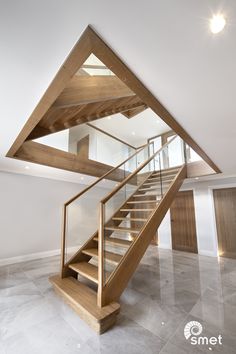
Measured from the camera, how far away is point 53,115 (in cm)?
252

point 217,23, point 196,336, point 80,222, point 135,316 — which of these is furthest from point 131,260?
point 217,23

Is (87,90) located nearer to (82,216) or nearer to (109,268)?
(109,268)

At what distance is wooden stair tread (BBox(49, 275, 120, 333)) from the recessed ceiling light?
106 inches

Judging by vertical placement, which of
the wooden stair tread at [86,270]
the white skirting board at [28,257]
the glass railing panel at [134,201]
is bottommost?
the white skirting board at [28,257]

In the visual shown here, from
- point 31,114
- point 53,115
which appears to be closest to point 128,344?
point 31,114

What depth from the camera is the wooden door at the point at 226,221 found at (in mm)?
4840

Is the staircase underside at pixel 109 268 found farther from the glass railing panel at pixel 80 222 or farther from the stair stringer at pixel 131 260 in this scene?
the glass railing panel at pixel 80 222

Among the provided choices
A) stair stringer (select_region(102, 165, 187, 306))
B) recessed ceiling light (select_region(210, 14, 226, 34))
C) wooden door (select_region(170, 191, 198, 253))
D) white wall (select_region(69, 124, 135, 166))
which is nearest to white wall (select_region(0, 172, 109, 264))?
white wall (select_region(69, 124, 135, 166))

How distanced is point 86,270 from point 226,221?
170 inches

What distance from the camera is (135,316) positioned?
2160mm

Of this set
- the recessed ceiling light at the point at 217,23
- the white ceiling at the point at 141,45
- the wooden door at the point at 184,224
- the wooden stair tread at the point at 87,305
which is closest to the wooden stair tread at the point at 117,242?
the wooden stair tread at the point at 87,305

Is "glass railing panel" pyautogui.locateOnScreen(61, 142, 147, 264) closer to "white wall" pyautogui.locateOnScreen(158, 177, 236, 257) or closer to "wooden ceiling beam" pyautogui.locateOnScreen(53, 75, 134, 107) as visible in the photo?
"wooden ceiling beam" pyautogui.locateOnScreen(53, 75, 134, 107)

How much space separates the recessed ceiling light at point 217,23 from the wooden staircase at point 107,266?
6.53ft

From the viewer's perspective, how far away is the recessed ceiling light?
936 millimetres
